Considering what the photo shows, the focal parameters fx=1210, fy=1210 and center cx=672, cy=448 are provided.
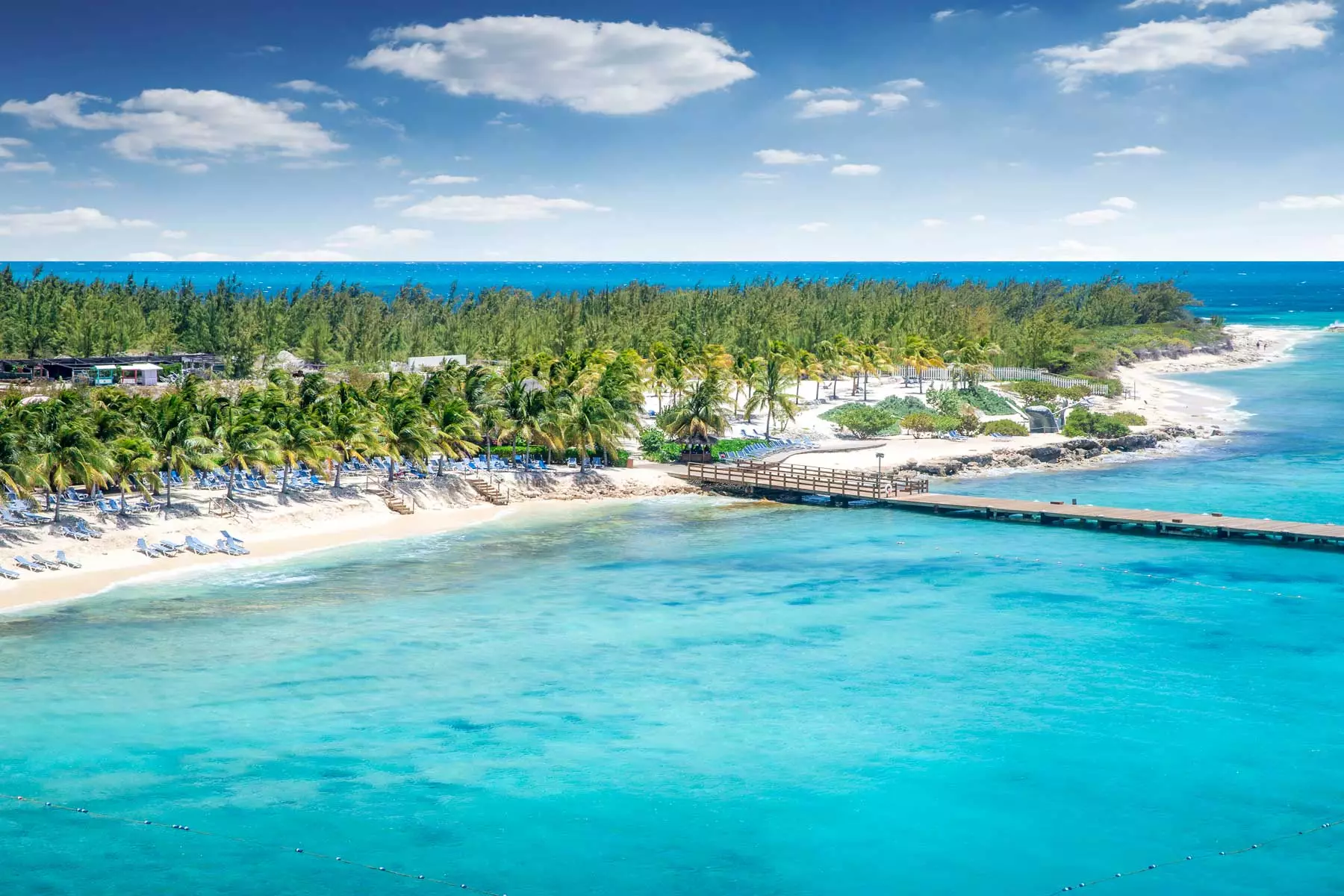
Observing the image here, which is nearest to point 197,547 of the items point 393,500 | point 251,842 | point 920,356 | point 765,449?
point 393,500

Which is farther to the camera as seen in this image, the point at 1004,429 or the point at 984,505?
the point at 1004,429

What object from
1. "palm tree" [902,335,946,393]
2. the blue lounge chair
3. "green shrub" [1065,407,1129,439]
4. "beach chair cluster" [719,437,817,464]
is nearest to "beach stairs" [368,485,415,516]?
the blue lounge chair

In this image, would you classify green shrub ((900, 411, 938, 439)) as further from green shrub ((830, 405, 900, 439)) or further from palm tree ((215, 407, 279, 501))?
palm tree ((215, 407, 279, 501))

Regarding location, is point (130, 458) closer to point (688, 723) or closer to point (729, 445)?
point (688, 723)

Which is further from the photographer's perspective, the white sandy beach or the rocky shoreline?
the rocky shoreline

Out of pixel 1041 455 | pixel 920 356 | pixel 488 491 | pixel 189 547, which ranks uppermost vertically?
pixel 920 356

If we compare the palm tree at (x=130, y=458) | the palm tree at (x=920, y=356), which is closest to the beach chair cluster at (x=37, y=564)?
the palm tree at (x=130, y=458)
